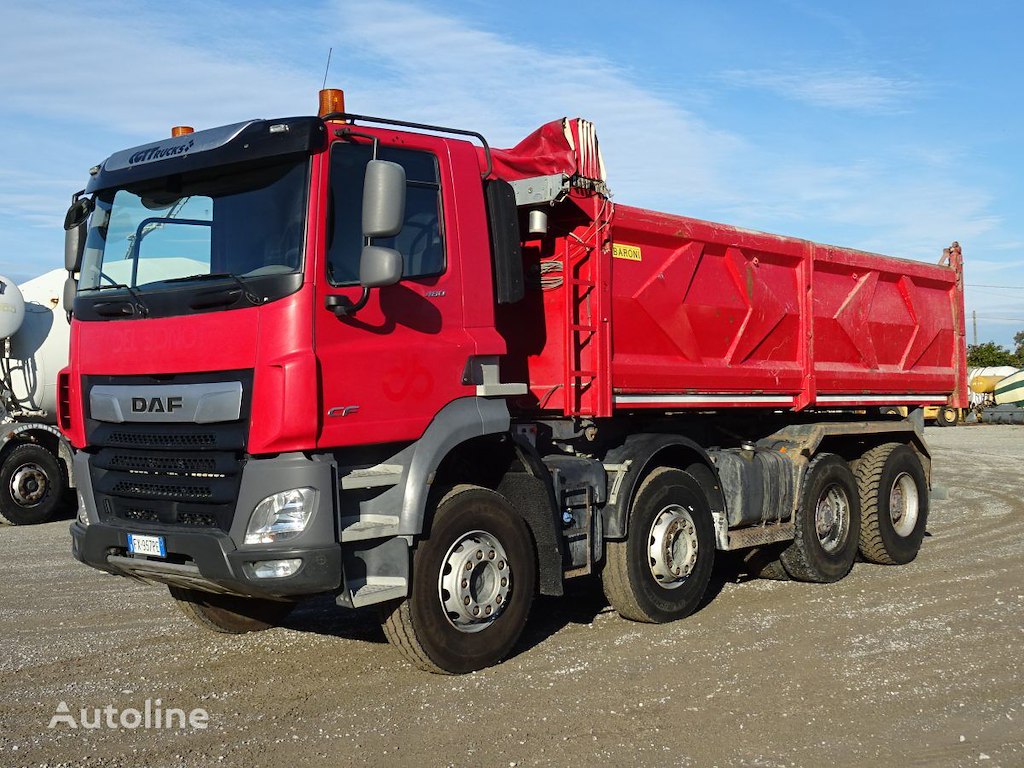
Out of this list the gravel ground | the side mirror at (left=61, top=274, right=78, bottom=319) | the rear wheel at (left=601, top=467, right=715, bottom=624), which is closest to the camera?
the gravel ground

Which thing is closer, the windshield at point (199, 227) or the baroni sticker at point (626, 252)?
the windshield at point (199, 227)

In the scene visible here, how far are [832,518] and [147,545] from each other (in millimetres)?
6142

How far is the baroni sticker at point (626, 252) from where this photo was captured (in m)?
7.34

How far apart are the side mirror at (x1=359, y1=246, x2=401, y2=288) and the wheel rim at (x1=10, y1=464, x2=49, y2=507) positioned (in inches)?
391

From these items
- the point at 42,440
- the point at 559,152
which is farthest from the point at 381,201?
the point at 42,440

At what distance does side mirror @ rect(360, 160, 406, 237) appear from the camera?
17.6ft

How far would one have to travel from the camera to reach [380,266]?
5.41 metres

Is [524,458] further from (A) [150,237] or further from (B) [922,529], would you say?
(B) [922,529]

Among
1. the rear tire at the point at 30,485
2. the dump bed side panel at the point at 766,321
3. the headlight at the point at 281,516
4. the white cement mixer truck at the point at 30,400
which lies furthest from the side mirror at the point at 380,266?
the rear tire at the point at 30,485

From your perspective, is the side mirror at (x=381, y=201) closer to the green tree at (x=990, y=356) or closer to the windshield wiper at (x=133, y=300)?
the windshield wiper at (x=133, y=300)

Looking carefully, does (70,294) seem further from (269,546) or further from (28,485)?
(28,485)

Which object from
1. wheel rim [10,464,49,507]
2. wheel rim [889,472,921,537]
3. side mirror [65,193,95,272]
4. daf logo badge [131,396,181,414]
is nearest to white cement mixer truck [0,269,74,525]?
wheel rim [10,464,49,507]

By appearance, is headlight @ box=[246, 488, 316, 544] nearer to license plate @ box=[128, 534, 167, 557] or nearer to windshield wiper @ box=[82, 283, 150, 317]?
license plate @ box=[128, 534, 167, 557]

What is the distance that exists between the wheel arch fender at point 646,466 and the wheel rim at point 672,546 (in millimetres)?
348
